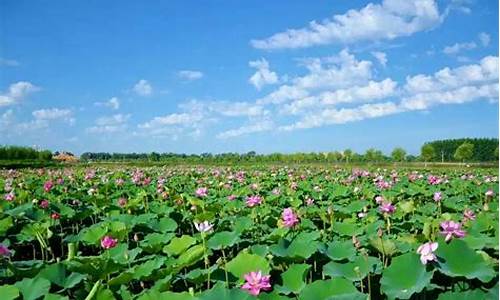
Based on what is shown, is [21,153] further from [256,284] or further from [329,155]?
[256,284]

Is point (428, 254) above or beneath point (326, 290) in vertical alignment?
above

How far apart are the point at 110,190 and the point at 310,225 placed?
3.49 meters

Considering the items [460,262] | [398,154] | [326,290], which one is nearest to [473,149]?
[398,154]

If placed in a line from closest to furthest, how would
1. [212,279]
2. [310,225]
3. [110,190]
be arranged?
1. [212,279]
2. [310,225]
3. [110,190]

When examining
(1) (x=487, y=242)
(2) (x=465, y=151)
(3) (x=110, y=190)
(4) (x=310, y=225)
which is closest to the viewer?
(1) (x=487, y=242)

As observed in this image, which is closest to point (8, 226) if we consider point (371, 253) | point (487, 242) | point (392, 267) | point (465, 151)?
point (371, 253)

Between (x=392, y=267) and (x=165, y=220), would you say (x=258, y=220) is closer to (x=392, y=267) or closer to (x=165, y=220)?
(x=165, y=220)

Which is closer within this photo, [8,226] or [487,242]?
[487,242]

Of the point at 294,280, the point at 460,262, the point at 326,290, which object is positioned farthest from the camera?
the point at 294,280

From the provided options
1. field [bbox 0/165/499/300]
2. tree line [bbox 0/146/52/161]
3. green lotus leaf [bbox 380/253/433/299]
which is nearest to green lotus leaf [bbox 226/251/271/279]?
field [bbox 0/165/499/300]

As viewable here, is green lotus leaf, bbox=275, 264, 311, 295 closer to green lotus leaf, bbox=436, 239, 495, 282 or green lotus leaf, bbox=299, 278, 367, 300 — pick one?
green lotus leaf, bbox=299, 278, 367, 300

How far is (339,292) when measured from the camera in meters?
1.74

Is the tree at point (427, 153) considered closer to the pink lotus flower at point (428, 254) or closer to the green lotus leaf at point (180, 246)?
the green lotus leaf at point (180, 246)

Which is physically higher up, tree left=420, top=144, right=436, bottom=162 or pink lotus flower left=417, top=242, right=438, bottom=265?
tree left=420, top=144, right=436, bottom=162
